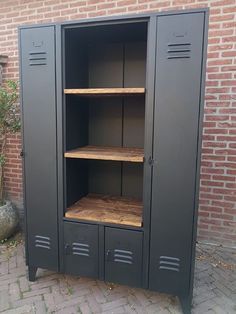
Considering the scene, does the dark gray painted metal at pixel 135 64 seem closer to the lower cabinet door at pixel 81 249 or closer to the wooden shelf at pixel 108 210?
the wooden shelf at pixel 108 210

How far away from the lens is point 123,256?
1.87 metres

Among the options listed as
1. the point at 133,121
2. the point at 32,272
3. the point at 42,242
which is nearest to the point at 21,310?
the point at 32,272

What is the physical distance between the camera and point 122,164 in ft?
7.98

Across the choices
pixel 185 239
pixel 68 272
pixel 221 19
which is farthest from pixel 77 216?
pixel 221 19

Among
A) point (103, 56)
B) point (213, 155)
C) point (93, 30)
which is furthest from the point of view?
point (213, 155)

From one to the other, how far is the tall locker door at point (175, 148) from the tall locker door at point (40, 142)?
0.76 metres

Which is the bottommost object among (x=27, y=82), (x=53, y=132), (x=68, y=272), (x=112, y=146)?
(x=68, y=272)

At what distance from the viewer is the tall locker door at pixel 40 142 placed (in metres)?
1.85

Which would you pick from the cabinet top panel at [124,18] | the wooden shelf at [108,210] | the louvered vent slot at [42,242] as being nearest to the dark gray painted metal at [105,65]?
the cabinet top panel at [124,18]

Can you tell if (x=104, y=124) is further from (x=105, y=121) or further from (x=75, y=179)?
(x=75, y=179)

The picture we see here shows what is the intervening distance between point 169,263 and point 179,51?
55.0 inches

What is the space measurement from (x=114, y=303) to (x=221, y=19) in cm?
258

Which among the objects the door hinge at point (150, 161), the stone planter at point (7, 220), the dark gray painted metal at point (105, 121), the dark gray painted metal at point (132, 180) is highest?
the dark gray painted metal at point (105, 121)

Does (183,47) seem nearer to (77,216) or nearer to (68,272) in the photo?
(77,216)
